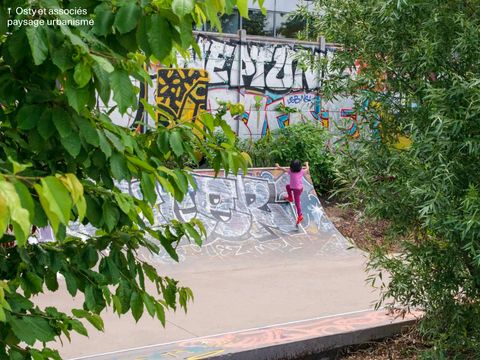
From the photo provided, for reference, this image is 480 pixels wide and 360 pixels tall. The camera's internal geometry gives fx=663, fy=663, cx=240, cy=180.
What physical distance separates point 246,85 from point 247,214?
4.74 m

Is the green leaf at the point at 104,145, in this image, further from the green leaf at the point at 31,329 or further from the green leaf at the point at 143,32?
the green leaf at the point at 31,329

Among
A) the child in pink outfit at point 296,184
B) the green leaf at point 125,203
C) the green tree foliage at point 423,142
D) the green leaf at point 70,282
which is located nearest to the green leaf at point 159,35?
the green leaf at point 125,203

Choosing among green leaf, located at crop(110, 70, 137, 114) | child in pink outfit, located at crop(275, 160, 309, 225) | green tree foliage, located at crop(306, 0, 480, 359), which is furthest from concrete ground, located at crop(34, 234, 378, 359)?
green leaf, located at crop(110, 70, 137, 114)

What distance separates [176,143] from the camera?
2682 millimetres

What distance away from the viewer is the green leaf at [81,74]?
193 centimetres

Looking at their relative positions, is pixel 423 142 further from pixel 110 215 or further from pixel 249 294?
pixel 249 294

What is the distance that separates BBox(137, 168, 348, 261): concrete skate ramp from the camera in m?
11.5

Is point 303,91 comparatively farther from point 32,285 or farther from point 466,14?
point 32,285

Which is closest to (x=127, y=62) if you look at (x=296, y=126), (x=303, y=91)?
(x=296, y=126)

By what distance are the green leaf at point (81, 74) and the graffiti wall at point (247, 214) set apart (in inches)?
347

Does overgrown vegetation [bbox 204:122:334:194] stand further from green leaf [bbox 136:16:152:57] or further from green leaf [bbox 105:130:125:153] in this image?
green leaf [bbox 136:16:152:57]

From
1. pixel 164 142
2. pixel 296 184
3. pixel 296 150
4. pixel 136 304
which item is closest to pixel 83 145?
pixel 164 142

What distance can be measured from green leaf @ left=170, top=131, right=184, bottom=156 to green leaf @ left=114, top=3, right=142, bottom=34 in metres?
0.69

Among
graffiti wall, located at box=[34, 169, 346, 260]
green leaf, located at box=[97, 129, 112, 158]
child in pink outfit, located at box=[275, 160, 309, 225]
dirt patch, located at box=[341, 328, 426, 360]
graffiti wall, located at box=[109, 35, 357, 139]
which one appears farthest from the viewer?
graffiti wall, located at box=[109, 35, 357, 139]
